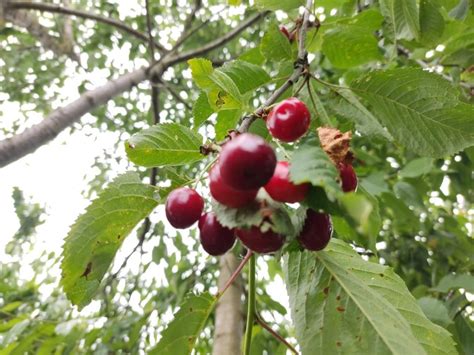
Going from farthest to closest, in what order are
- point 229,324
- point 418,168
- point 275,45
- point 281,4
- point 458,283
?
point 418,168, point 229,324, point 458,283, point 281,4, point 275,45

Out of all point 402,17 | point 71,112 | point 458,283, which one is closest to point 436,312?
point 458,283

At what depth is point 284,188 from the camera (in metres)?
0.58

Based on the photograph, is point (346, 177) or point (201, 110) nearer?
point (346, 177)

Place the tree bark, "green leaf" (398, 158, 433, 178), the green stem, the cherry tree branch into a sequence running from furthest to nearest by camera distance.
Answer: "green leaf" (398, 158, 433, 178) → the cherry tree branch → the tree bark → the green stem

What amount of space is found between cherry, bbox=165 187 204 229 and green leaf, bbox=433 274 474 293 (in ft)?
4.44

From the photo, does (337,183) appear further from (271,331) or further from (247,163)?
(271,331)

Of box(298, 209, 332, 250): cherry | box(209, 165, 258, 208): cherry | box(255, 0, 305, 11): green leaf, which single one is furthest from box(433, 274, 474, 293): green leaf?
box(209, 165, 258, 208): cherry

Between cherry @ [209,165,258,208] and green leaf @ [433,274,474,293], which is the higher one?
green leaf @ [433,274,474,293]

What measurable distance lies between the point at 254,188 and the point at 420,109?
56cm

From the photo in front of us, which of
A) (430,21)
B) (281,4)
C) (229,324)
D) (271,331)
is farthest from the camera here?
(229,324)

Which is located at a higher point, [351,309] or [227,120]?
[227,120]

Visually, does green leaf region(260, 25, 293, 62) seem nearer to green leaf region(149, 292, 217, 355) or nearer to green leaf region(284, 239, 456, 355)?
green leaf region(284, 239, 456, 355)

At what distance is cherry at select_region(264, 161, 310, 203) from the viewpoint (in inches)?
22.5

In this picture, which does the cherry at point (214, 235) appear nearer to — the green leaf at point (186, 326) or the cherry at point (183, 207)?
the cherry at point (183, 207)
